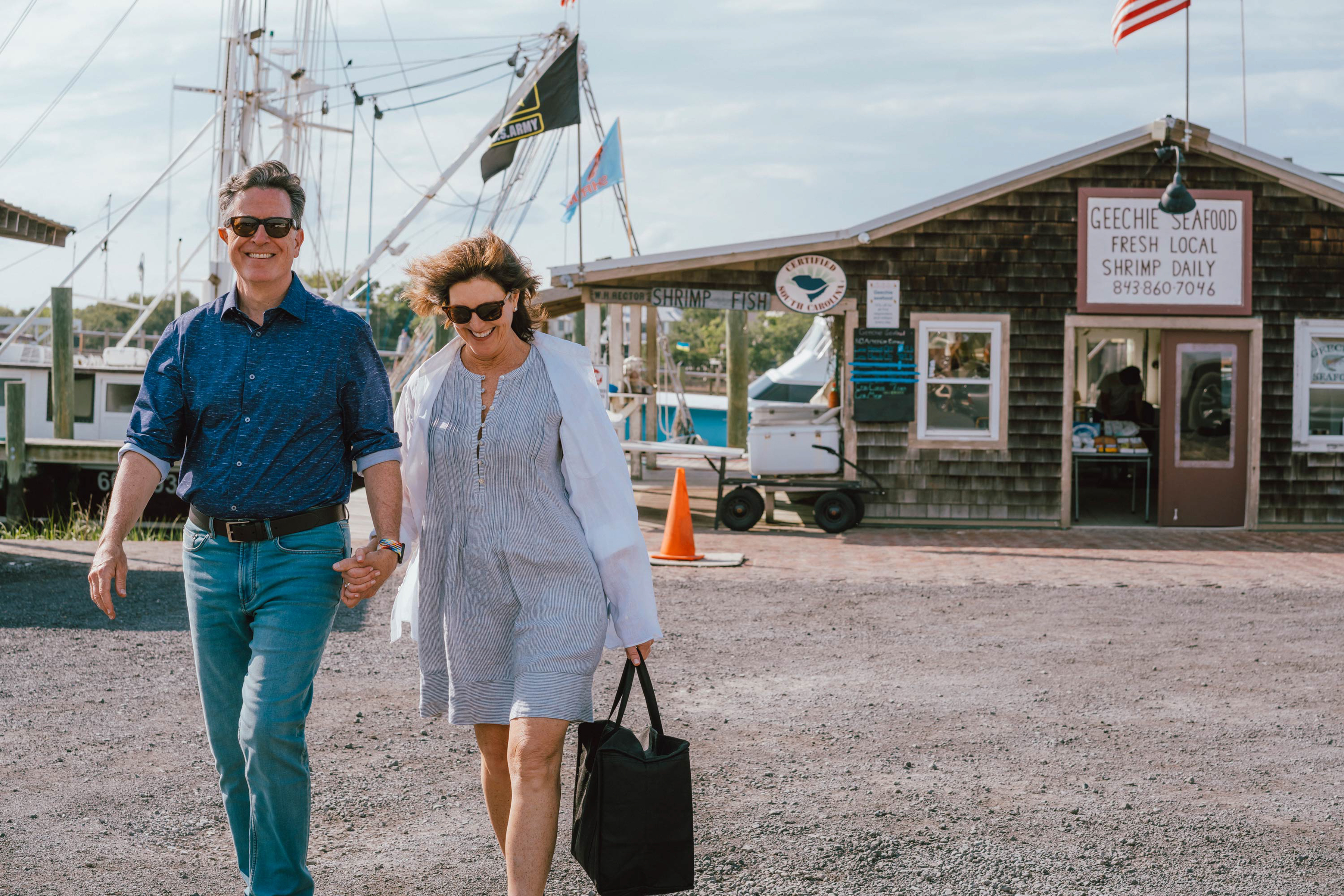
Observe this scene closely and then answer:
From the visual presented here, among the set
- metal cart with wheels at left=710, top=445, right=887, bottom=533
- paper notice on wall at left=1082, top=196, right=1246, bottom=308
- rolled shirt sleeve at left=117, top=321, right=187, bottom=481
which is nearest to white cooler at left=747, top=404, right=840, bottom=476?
metal cart with wheels at left=710, top=445, right=887, bottom=533

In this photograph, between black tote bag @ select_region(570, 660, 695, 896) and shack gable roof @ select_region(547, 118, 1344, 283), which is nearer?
black tote bag @ select_region(570, 660, 695, 896)

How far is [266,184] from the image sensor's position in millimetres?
3309

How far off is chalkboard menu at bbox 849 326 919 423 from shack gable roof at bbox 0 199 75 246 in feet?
25.5

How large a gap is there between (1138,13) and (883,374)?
4.29 metres

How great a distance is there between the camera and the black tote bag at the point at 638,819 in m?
3.10

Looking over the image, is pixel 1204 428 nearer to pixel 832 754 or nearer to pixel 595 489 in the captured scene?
pixel 832 754

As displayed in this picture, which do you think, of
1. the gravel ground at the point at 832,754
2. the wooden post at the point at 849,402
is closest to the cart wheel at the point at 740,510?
the wooden post at the point at 849,402

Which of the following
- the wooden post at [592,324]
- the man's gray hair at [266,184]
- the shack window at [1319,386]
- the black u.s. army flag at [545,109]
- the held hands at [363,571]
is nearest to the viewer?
the held hands at [363,571]

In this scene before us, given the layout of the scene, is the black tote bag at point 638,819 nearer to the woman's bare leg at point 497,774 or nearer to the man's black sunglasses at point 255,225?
the woman's bare leg at point 497,774

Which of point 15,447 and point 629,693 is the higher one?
point 15,447

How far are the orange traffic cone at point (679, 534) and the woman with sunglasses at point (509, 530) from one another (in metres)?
7.53

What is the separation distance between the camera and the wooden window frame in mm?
13859

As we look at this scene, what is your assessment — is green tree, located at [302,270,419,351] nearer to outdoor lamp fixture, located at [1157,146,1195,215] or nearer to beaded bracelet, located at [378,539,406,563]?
beaded bracelet, located at [378,539,406,563]

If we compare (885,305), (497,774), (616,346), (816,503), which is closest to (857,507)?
(816,503)
